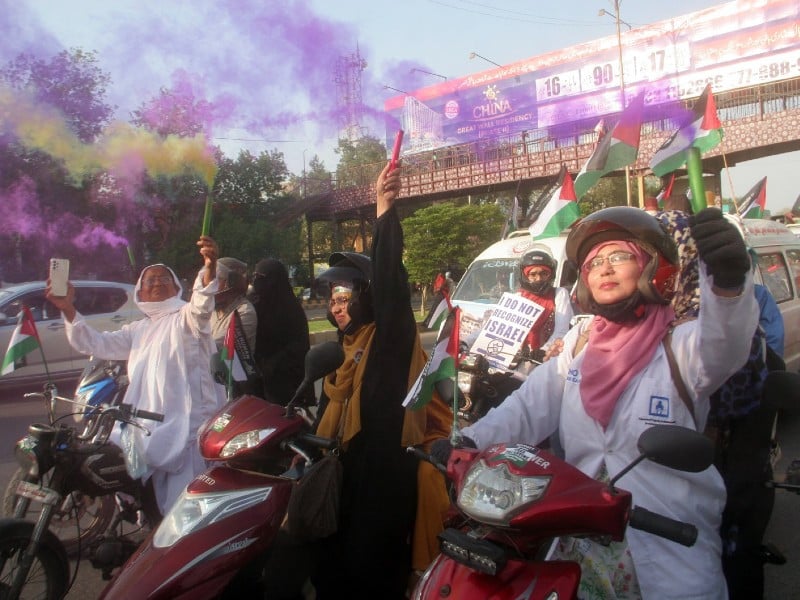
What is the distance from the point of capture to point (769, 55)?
20812 millimetres

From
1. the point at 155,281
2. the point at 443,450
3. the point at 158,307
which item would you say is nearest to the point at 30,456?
the point at 158,307

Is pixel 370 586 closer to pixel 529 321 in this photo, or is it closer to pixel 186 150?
pixel 529 321

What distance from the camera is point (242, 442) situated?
7.76 ft

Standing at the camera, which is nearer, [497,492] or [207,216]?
[497,492]

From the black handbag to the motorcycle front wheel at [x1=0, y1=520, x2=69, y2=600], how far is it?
1.28 metres

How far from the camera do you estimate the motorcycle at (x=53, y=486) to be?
273cm

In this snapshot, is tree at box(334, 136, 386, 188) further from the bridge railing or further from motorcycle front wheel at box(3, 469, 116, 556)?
the bridge railing

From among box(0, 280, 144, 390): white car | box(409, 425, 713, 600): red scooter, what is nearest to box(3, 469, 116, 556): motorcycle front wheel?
box(409, 425, 713, 600): red scooter

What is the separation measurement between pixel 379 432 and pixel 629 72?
2519cm

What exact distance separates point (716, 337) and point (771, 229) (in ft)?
22.1

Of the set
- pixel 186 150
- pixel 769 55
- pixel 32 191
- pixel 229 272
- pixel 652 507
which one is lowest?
pixel 652 507

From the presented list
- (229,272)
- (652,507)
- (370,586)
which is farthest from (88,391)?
(652,507)

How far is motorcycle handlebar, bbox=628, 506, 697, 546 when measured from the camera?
1.38 metres

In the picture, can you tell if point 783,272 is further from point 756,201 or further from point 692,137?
point 692,137
